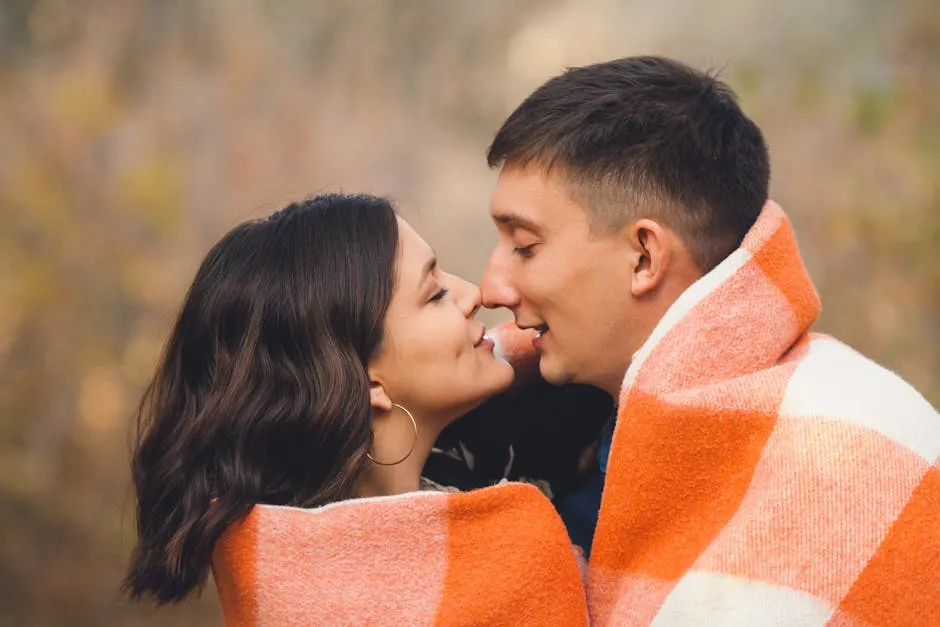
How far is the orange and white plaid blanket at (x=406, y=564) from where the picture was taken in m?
1.56

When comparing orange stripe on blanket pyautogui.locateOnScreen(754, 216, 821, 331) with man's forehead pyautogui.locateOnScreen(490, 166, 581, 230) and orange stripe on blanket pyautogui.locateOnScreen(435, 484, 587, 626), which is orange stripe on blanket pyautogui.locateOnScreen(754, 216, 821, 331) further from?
orange stripe on blanket pyautogui.locateOnScreen(435, 484, 587, 626)

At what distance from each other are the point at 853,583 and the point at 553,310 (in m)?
0.72

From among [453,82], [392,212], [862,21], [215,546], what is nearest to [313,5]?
[453,82]

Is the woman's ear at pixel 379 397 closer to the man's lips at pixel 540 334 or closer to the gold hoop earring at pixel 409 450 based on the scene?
the gold hoop earring at pixel 409 450

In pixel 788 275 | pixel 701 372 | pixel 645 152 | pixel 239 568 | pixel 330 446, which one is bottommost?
pixel 239 568

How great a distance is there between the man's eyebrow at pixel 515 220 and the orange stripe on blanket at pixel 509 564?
1.58ft

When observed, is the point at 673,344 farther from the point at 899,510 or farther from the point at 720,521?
the point at 899,510

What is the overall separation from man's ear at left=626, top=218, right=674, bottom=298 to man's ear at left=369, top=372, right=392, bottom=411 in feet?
1.50

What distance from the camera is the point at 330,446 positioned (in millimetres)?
1776

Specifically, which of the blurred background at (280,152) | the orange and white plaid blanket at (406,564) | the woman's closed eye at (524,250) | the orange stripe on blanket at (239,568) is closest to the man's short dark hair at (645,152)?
the woman's closed eye at (524,250)

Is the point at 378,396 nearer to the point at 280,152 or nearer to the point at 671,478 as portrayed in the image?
the point at 671,478

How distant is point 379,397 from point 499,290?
11.5 inches

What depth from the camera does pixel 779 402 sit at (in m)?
1.50

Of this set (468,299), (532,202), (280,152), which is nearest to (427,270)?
(468,299)
